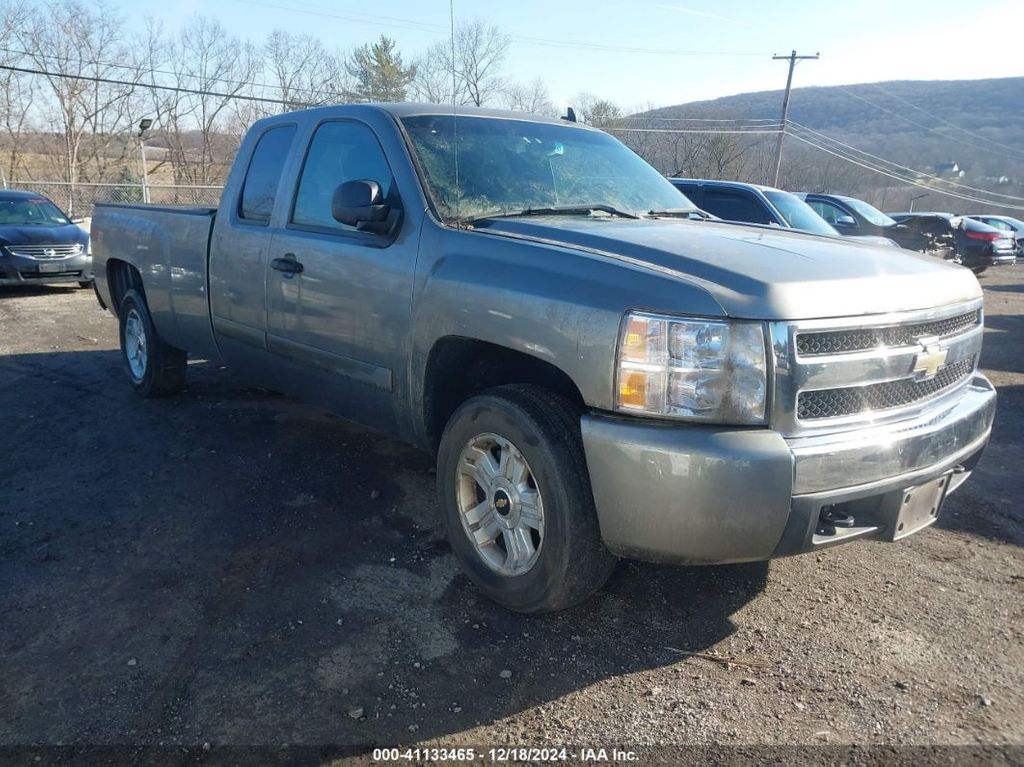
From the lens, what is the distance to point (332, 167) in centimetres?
410

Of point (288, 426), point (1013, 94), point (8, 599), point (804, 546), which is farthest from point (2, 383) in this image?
point (1013, 94)

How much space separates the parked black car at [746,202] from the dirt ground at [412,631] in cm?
543

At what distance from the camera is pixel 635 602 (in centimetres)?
319

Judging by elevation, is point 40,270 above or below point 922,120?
below

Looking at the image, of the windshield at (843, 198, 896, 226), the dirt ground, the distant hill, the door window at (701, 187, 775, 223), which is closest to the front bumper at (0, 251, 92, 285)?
the dirt ground

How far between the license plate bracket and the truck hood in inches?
25.3

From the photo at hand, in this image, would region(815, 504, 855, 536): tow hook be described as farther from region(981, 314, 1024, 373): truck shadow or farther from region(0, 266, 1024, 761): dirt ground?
region(981, 314, 1024, 373): truck shadow

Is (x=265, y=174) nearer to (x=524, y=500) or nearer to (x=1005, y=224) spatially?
(x=524, y=500)

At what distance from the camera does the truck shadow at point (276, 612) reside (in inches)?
99.7

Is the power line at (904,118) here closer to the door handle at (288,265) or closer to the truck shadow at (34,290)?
the truck shadow at (34,290)

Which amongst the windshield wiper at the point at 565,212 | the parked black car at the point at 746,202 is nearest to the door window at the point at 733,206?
the parked black car at the point at 746,202

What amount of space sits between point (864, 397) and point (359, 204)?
2186 mm

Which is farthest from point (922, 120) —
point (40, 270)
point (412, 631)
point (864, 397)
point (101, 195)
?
point (412, 631)

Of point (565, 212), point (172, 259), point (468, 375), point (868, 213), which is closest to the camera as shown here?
point (468, 375)
